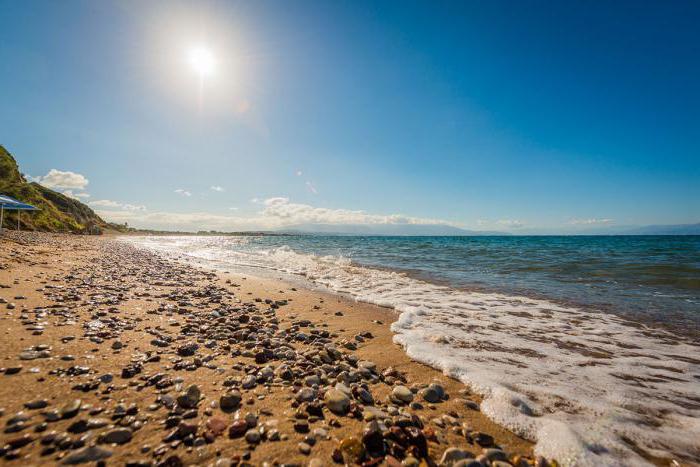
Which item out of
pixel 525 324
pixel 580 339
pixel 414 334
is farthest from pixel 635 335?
pixel 414 334

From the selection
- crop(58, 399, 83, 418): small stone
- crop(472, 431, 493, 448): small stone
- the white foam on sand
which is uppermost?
crop(58, 399, 83, 418): small stone

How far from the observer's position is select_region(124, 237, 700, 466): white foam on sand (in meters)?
3.41

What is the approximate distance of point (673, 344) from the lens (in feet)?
22.3

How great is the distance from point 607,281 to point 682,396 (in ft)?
46.5

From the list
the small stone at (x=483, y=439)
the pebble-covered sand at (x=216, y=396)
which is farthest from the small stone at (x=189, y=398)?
the small stone at (x=483, y=439)

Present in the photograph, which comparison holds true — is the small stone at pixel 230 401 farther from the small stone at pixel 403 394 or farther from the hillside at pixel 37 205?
the hillside at pixel 37 205

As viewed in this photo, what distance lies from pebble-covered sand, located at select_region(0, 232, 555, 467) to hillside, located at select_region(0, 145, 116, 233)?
4338cm

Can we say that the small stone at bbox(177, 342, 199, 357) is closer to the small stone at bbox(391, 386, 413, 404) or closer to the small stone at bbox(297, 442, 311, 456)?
the small stone at bbox(297, 442, 311, 456)

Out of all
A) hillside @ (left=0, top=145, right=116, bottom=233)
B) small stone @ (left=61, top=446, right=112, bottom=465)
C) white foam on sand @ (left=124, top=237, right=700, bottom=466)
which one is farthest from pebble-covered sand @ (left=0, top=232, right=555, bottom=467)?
hillside @ (left=0, top=145, right=116, bottom=233)

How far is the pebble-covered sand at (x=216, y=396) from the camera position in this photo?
9.11 ft

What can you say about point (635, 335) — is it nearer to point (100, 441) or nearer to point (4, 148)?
point (100, 441)

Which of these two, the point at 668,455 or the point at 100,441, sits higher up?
the point at 100,441

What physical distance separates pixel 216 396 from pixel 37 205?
2305 inches

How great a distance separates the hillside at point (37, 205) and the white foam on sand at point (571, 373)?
47626 mm
